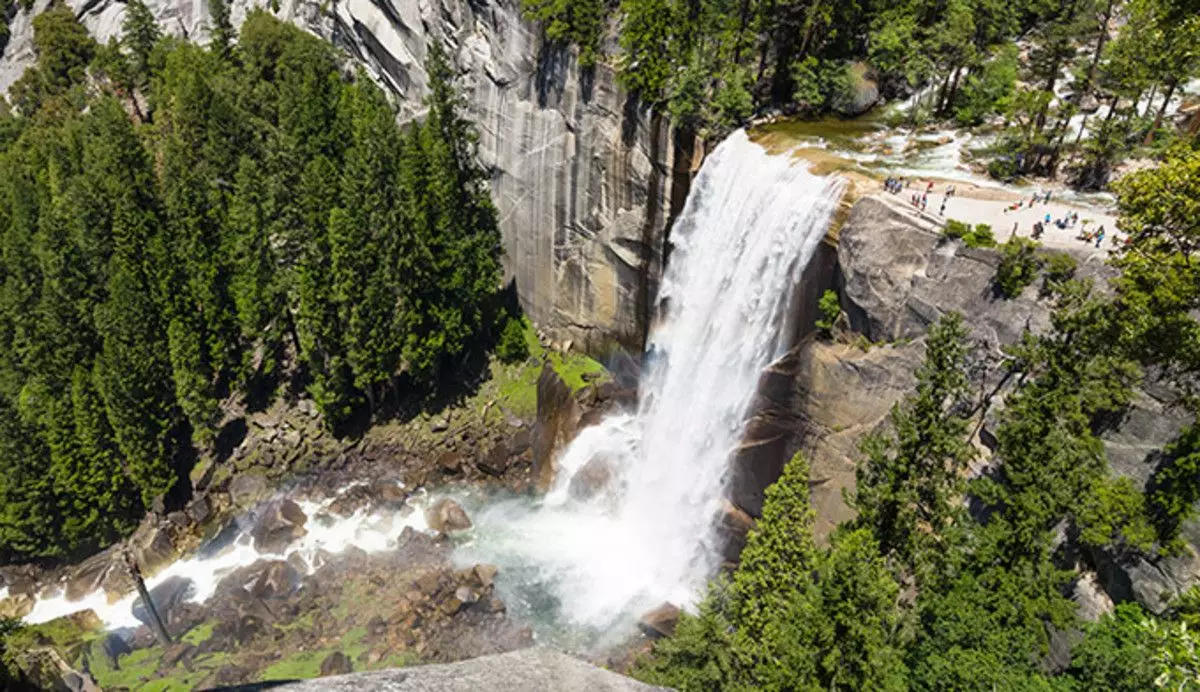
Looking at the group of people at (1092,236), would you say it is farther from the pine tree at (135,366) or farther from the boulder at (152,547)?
the boulder at (152,547)

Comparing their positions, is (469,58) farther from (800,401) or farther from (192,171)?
(800,401)

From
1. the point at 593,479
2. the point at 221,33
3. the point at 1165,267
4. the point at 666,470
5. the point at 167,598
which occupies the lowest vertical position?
the point at 167,598

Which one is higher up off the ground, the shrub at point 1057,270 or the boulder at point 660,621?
the shrub at point 1057,270

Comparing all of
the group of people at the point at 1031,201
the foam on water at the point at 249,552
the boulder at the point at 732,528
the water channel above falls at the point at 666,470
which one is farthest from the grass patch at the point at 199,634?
the group of people at the point at 1031,201

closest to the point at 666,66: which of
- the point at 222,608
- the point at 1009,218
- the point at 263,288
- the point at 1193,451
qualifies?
the point at 1009,218

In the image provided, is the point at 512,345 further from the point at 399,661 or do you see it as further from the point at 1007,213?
the point at 1007,213

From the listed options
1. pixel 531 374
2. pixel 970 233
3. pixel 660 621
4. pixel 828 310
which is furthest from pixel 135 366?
pixel 970 233
